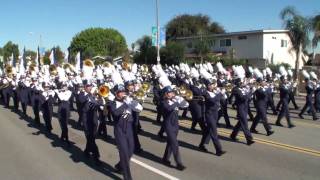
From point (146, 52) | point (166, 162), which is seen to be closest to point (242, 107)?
point (166, 162)

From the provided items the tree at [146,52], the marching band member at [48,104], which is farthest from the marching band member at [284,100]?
the tree at [146,52]

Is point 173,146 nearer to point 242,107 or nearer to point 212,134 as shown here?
point 212,134

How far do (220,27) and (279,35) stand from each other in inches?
875

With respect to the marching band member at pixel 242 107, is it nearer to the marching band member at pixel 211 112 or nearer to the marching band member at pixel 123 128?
the marching band member at pixel 211 112

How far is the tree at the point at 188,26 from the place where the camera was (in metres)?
70.9

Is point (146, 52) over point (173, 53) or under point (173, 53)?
over

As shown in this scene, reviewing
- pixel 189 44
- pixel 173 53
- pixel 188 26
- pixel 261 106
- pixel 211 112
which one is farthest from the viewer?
pixel 188 26

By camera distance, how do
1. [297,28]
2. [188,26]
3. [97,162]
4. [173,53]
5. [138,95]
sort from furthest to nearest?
[188,26], [173,53], [297,28], [97,162], [138,95]

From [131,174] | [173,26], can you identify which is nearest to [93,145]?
[131,174]

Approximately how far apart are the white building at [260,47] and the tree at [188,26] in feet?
45.7

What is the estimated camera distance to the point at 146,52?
53500mm

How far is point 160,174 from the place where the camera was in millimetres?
9164

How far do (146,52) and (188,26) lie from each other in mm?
19909

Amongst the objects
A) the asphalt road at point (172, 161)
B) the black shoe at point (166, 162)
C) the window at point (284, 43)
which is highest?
the window at point (284, 43)
